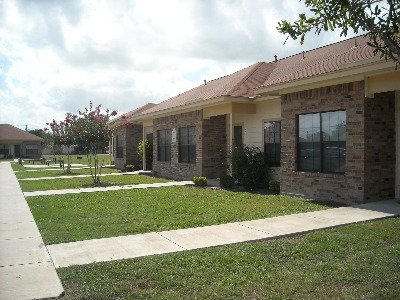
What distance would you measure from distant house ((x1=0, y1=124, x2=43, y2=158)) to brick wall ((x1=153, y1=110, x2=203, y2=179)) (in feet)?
156

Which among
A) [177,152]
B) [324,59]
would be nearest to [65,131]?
[177,152]

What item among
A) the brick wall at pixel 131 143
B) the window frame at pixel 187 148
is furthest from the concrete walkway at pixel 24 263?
the brick wall at pixel 131 143

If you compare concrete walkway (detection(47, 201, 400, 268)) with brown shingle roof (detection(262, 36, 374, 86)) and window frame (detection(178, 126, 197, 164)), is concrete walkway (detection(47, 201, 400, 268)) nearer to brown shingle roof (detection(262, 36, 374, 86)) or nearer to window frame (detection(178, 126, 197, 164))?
brown shingle roof (detection(262, 36, 374, 86))

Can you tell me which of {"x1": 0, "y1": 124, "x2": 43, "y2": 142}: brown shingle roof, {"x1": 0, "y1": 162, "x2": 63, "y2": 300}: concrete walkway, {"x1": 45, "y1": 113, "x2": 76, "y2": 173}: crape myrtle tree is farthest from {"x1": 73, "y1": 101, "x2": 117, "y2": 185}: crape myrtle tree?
{"x1": 0, "y1": 124, "x2": 43, "y2": 142}: brown shingle roof

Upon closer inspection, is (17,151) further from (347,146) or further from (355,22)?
(355,22)

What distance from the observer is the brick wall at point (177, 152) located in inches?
730

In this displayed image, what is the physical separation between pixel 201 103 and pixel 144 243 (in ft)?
34.5

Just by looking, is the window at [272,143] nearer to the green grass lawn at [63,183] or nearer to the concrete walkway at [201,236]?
the concrete walkway at [201,236]

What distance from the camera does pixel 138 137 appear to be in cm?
2989

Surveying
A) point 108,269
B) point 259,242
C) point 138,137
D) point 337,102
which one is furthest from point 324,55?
point 138,137

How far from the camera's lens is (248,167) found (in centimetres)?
1506

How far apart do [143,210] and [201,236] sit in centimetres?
340

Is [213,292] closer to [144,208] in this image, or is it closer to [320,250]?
[320,250]

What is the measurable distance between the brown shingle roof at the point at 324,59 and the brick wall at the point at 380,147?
1.33m
